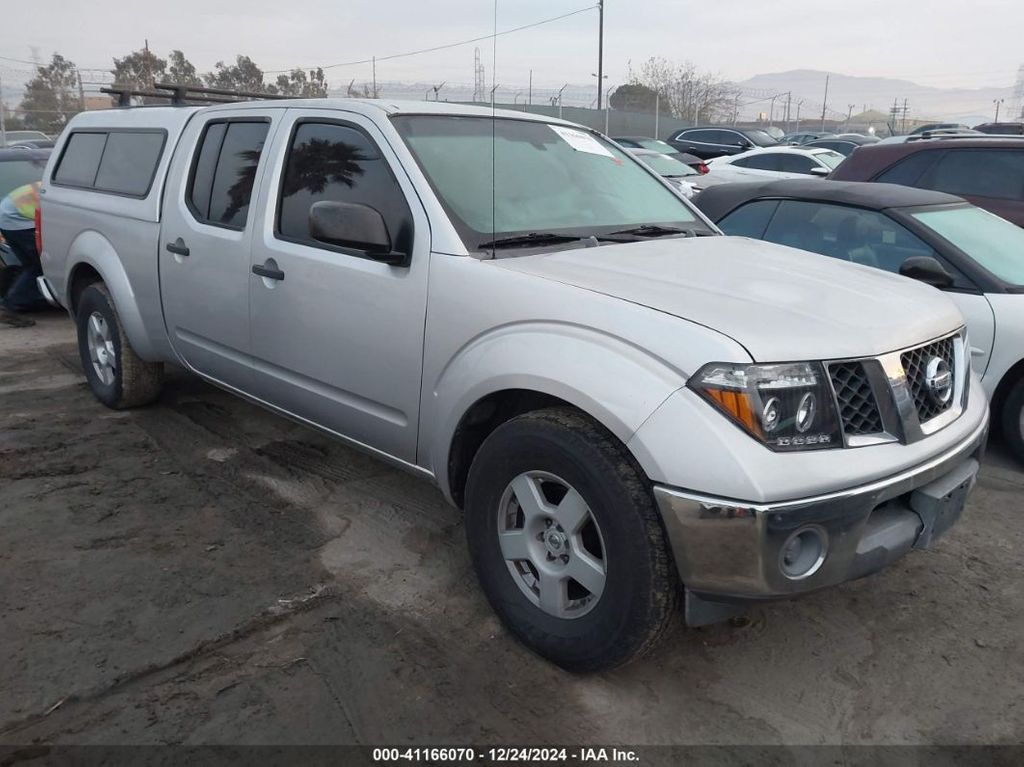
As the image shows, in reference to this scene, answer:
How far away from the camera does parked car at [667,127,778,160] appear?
811 inches

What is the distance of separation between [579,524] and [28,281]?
24.2 ft

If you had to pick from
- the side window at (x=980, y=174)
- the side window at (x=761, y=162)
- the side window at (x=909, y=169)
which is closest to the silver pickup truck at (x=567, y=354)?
the side window at (x=909, y=169)

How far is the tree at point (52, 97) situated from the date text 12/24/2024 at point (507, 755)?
105 ft

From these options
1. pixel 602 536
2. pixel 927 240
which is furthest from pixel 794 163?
pixel 602 536

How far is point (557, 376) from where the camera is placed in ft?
8.55

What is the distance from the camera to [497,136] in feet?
12.2

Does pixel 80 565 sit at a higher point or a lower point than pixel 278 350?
lower

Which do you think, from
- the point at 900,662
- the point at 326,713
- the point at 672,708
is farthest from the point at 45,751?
the point at 900,662

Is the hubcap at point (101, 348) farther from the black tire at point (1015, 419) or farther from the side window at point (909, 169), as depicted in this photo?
the side window at point (909, 169)

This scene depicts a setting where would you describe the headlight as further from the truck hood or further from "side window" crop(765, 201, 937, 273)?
"side window" crop(765, 201, 937, 273)

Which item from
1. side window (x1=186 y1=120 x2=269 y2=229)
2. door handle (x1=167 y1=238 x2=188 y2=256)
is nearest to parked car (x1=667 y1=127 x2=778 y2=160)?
side window (x1=186 y1=120 x2=269 y2=229)

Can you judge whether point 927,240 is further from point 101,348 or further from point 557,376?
point 101,348

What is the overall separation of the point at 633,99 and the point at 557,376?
41238mm

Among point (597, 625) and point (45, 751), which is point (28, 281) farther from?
point (597, 625)
